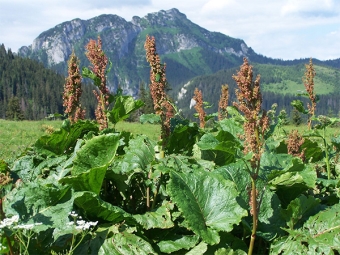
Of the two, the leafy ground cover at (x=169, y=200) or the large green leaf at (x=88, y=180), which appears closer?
the leafy ground cover at (x=169, y=200)

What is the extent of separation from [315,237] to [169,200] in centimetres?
127

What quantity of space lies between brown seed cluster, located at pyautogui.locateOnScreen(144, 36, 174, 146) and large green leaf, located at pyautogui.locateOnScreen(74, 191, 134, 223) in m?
1.07

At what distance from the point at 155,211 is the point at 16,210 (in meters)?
1.11

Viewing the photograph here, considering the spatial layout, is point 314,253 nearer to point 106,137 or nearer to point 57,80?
point 106,137

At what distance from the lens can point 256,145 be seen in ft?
9.18

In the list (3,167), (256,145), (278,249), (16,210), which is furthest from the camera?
(3,167)

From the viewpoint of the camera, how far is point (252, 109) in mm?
2854

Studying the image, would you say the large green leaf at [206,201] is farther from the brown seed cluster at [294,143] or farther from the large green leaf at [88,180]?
the brown seed cluster at [294,143]

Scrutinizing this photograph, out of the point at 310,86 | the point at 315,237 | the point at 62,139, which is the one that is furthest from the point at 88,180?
the point at 310,86

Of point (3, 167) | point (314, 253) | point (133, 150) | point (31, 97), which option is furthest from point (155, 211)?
point (31, 97)

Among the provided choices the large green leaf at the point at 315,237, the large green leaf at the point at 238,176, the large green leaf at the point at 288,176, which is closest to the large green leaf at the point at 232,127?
the large green leaf at the point at 288,176

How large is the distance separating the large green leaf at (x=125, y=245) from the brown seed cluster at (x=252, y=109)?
3.36 ft

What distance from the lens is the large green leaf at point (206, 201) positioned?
296 centimetres

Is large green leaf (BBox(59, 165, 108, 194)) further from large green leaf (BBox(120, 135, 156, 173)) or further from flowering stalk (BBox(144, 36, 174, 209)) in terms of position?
flowering stalk (BBox(144, 36, 174, 209))
